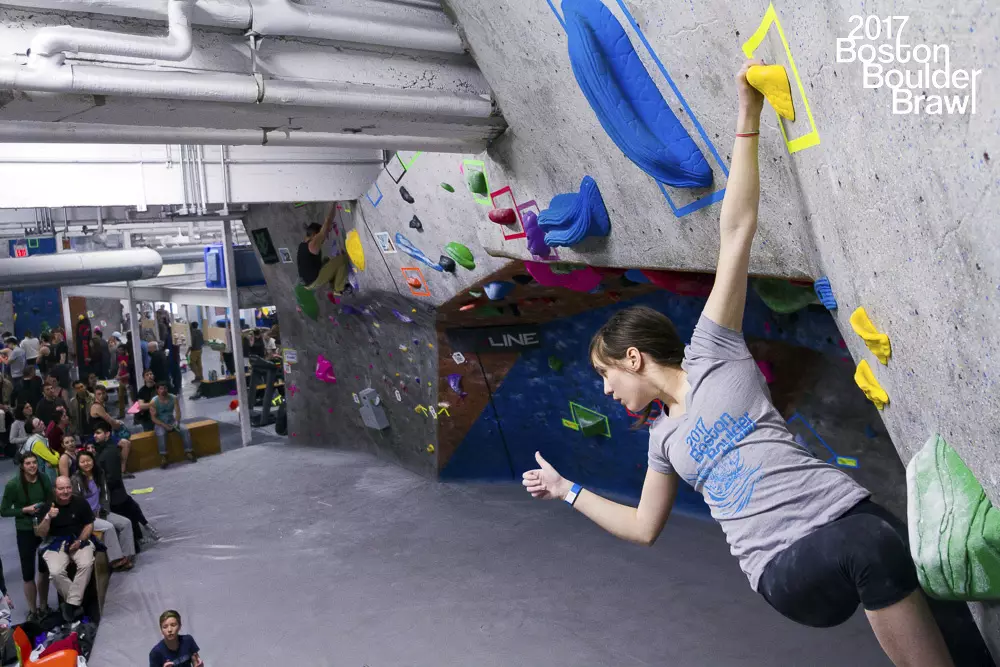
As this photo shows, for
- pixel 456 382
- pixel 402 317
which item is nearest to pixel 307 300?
pixel 402 317

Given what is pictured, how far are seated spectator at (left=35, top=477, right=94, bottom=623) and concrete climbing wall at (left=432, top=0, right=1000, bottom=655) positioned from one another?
399cm

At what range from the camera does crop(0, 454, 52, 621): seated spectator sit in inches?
201

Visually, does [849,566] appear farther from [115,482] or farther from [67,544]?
[115,482]

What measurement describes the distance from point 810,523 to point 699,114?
1339 mm

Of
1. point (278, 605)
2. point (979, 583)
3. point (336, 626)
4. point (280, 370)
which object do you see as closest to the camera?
point (979, 583)

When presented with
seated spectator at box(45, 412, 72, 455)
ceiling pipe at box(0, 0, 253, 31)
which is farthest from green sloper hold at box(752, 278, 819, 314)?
seated spectator at box(45, 412, 72, 455)

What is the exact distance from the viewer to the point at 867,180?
153 centimetres

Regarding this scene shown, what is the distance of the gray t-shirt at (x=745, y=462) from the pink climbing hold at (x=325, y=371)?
272 inches

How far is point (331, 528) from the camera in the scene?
634 cm

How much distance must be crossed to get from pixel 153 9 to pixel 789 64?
2.22 m

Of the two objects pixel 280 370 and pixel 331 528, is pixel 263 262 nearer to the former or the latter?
pixel 280 370

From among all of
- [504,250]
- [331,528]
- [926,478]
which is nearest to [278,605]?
[331,528]

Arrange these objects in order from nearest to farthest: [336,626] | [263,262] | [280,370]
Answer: [336,626] → [263,262] → [280,370]

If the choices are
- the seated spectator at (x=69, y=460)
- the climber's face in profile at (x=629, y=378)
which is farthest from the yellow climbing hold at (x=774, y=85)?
the seated spectator at (x=69, y=460)
